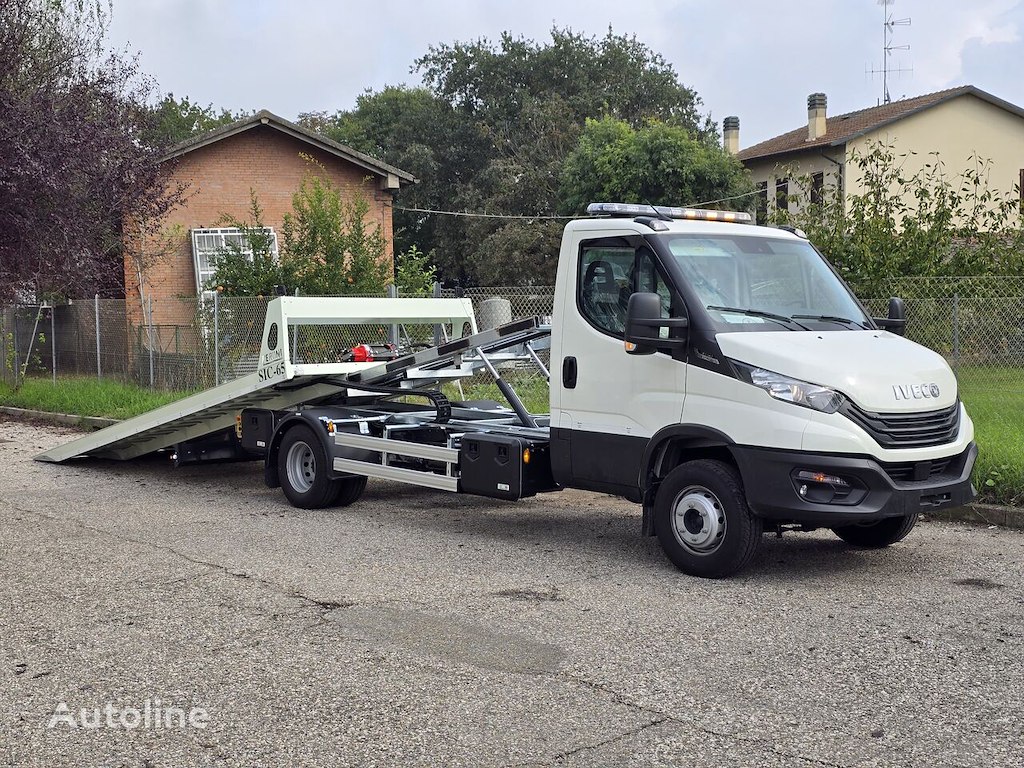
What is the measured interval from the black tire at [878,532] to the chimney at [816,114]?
39.3m

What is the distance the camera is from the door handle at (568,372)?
7883mm

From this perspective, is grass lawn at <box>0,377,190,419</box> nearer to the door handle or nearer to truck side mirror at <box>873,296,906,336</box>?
the door handle

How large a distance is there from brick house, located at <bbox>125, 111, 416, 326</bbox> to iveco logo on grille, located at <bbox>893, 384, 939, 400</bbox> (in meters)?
20.7

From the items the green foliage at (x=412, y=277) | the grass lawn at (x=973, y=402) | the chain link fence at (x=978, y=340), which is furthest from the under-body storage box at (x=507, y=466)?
the green foliage at (x=412, y=277)

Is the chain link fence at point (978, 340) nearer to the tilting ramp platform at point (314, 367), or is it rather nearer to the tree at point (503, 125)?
the tilting ramp platform at point (314, 367)

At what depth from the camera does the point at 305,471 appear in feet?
33.2

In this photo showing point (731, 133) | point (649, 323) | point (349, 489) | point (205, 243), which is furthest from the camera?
point (731, 133)

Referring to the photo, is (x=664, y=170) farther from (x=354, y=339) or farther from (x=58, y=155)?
(x=58, y=155)

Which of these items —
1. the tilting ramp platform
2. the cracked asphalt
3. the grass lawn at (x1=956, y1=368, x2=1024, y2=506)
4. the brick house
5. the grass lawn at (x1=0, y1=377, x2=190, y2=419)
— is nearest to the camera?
the cracked asphalt

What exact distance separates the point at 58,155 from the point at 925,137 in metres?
36.5

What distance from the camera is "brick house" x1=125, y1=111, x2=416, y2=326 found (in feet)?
86.4

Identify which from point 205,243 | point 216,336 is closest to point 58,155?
point 216,336

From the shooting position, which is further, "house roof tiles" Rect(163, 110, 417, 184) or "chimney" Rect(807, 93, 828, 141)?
"chimney" Rect(807, 93, 828, 141)

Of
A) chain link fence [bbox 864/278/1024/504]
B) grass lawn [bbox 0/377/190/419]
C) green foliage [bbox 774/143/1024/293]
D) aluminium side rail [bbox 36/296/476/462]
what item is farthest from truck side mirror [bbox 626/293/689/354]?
grass lawn [bbox 0/377/190/419]
